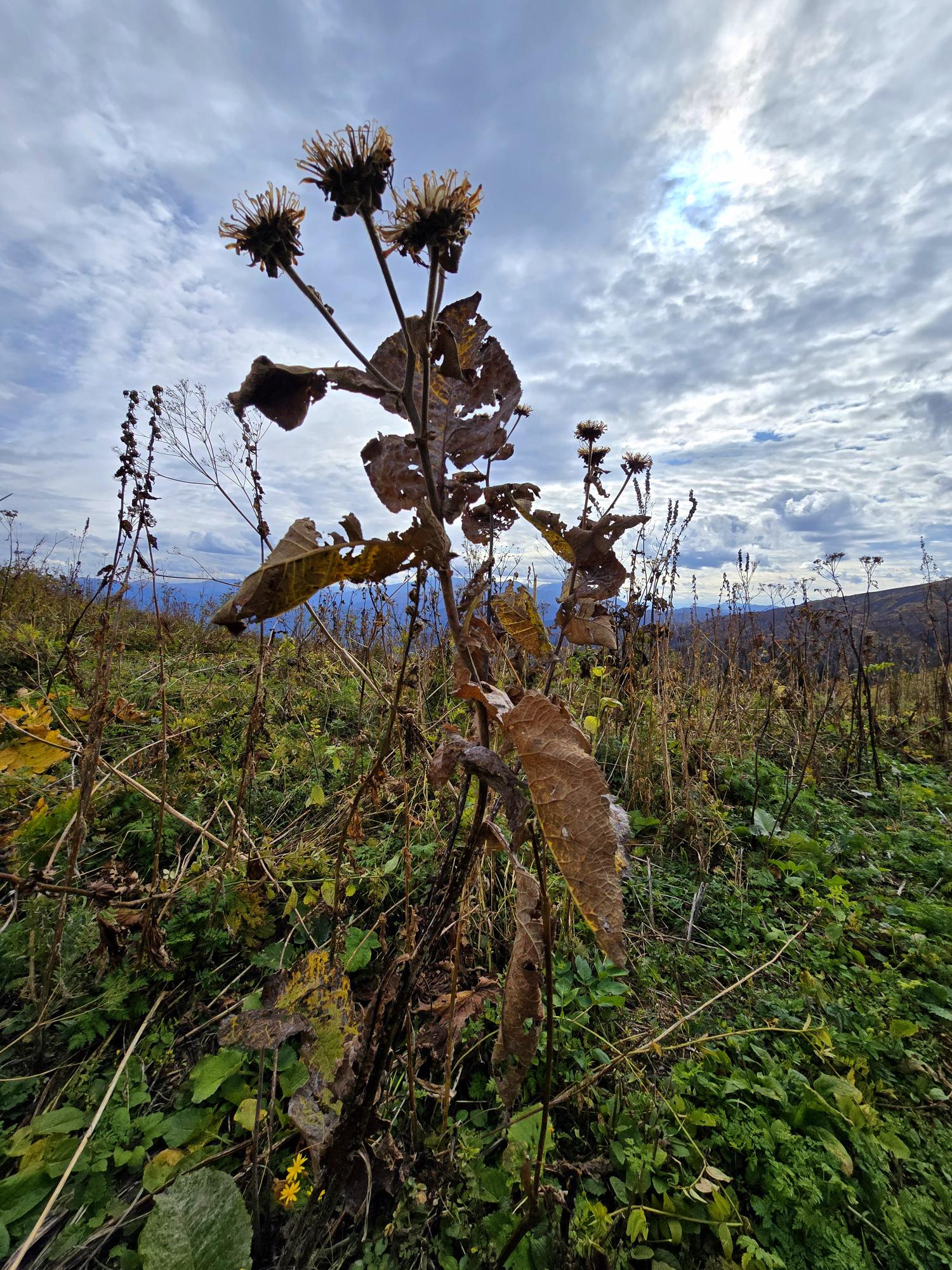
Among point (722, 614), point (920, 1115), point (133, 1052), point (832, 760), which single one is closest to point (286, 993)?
point (133, 1052)

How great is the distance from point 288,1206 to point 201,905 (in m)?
1.11

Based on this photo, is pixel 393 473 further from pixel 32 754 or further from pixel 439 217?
pixel 32 754

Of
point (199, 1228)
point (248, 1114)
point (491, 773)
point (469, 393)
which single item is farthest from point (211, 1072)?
point (469, 393)

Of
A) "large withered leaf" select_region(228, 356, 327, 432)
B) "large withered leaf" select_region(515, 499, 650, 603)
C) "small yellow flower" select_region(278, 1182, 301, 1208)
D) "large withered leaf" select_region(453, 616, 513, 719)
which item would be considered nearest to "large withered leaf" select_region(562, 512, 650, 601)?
"large withered leaf" select_region(515, 499, 650, 603)

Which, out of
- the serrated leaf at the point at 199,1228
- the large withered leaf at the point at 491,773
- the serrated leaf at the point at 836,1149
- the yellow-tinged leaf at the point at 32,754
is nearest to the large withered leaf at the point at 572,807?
the large withered leaf at the point at 491,773

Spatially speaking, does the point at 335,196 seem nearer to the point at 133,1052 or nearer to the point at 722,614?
the point at 133,1052

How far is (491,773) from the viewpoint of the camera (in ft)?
2.69

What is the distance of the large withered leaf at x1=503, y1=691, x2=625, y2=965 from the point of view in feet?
2.53

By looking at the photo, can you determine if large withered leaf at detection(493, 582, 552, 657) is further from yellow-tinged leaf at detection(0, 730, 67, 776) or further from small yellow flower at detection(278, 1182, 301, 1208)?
yellow-tinged leaf at detection(0, 730, 67, 776)

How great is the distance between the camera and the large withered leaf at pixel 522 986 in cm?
98

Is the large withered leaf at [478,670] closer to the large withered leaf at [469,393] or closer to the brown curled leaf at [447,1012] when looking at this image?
the large withered leaf at [469,393]

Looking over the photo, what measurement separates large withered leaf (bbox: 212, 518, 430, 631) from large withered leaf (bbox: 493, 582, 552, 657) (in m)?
0.31

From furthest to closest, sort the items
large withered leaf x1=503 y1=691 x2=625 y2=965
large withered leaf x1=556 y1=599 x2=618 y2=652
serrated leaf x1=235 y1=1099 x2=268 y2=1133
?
serrated leaf x1=235 y1=1099 x2=268 y2=1133, large withered leaf x1=556 y1=599 x2=618 y2=652, large withered leaf x1=503 y1=691 x2=625 y2=965

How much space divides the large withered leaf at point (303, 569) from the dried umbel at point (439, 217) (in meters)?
0.50
